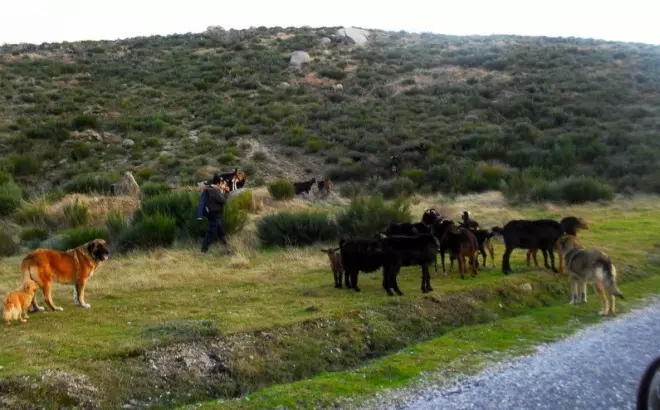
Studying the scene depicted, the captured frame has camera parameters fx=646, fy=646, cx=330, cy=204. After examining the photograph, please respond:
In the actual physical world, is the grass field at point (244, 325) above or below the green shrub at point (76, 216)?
above

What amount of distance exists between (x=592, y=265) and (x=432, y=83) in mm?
40863

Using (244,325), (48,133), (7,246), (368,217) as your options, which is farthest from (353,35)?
(244,325)

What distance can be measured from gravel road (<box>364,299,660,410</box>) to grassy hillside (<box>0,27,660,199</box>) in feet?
55.4

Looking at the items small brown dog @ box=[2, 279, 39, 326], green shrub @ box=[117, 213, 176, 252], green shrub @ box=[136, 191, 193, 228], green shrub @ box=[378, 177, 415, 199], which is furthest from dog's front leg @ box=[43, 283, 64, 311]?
green shrub @ box=[378, 177, 415, 199]

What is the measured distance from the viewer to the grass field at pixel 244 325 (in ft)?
24.5

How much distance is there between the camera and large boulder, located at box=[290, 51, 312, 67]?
55.5 meters

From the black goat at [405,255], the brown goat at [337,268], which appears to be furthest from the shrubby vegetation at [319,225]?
the black goat at [405,255]

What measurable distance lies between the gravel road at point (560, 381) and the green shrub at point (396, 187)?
1832 cm

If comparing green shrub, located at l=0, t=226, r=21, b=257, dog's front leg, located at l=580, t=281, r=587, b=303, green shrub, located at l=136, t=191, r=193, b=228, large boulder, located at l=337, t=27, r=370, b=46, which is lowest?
green shrub, located at l=0, t=226, r=21, b=257

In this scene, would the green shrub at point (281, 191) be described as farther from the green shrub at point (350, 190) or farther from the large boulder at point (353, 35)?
the large boulder at point (353, 35)

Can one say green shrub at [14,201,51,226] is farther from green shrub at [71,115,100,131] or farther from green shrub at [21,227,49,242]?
green shrub at [71,115,100,131]

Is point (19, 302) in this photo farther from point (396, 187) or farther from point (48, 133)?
point (48, 133)

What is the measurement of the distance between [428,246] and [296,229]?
6.12m

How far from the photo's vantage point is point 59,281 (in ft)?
33.3
